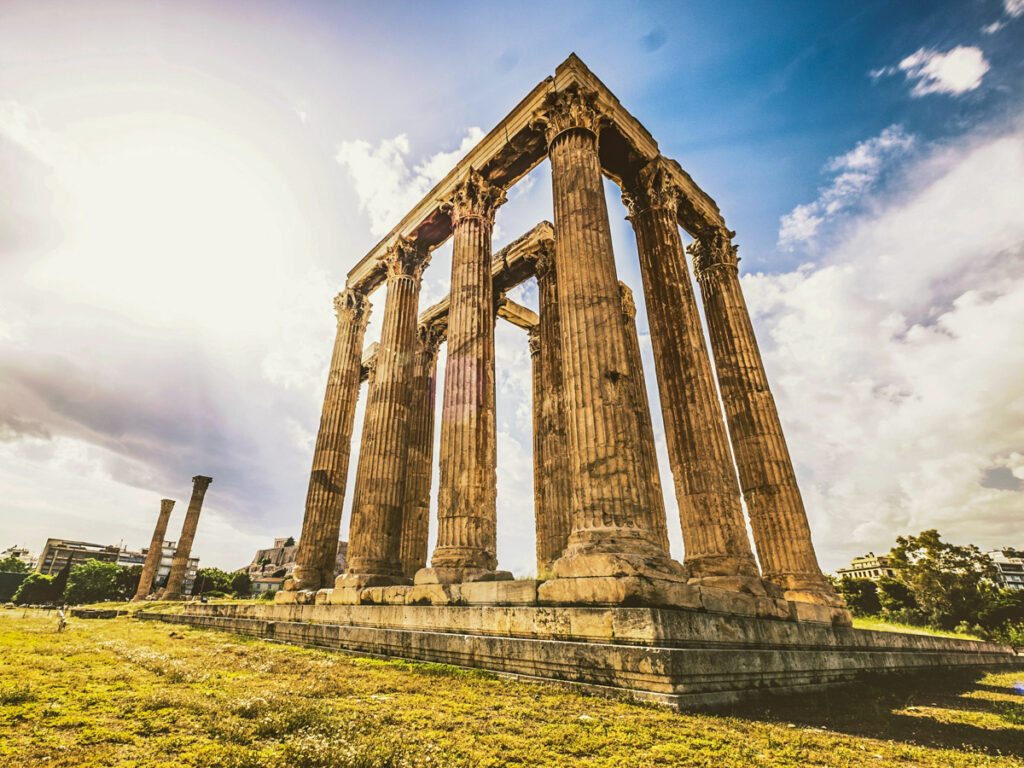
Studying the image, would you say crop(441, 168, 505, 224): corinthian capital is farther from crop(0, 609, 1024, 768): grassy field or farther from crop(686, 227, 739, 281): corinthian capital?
crop(0, 609, 1024, 768): grassy field

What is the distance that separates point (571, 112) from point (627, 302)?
9.60 metres

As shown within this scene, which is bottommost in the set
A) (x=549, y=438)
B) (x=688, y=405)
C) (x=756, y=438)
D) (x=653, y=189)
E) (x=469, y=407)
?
(x=756, y=438)

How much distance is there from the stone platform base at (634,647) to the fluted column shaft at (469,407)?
6.83ft

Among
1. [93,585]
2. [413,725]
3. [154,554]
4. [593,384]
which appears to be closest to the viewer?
[413,725]

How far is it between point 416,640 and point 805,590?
1025 cm

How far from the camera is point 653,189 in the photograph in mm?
14812

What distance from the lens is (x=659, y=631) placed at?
5.47 m

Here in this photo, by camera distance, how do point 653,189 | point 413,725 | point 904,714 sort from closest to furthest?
point 413,725 → point 904,714 → point 653,189

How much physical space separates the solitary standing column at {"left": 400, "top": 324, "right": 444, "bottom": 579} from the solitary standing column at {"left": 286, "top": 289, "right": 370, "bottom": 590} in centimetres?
269

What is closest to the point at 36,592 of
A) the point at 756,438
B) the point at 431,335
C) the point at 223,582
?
the point at 223,582

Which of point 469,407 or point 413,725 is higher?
point 469,407

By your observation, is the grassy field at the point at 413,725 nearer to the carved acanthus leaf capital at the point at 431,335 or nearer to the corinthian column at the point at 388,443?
the corinthian column at the point at 388,443

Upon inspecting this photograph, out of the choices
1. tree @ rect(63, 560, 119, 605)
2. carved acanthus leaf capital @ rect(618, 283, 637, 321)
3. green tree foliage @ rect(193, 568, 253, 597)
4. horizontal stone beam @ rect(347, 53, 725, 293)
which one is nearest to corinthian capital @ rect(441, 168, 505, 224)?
horizontal stone beam @ rect(347, 53, 725, 293)

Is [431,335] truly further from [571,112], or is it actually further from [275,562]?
[275,562]
